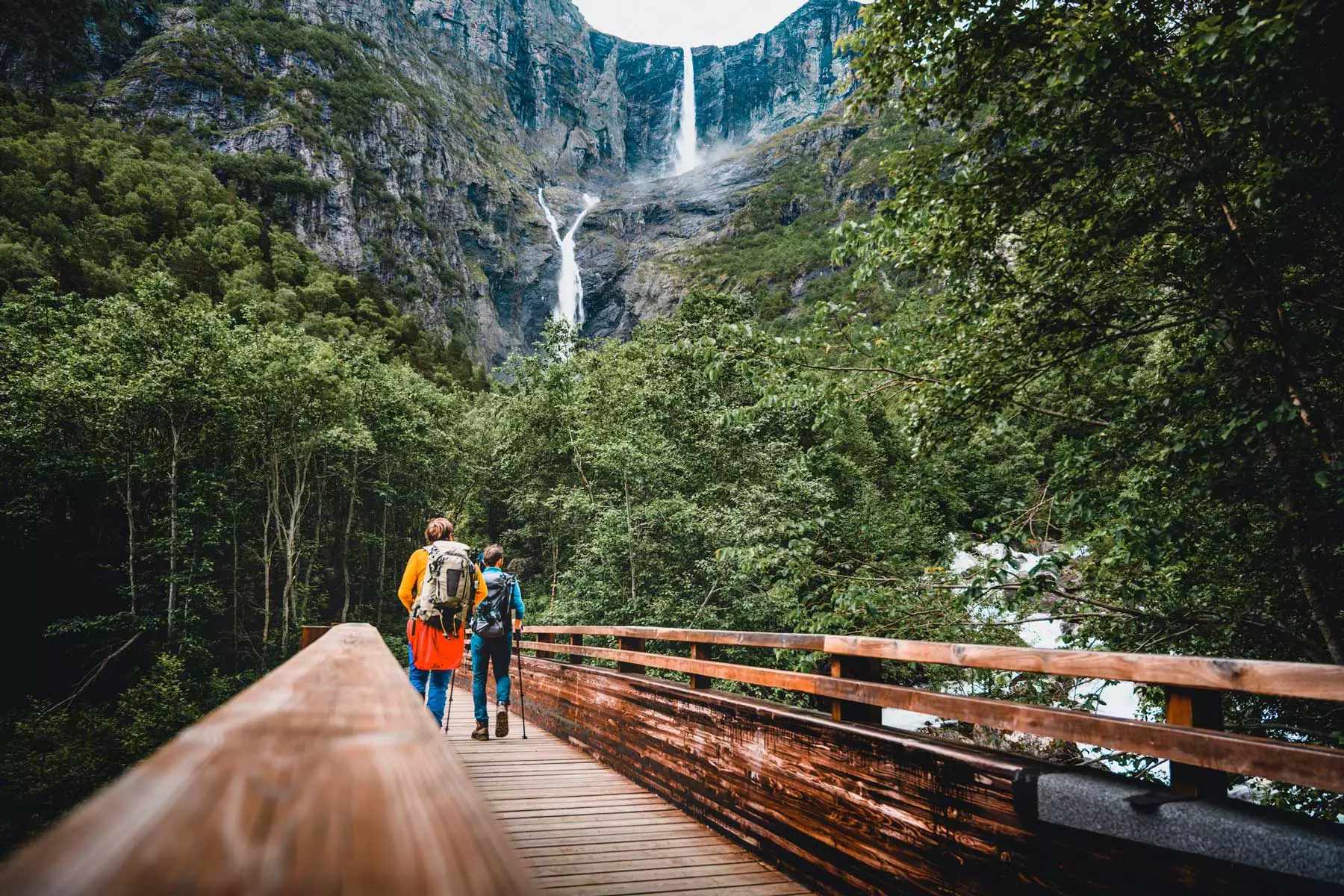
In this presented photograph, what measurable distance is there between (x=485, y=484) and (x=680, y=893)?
85.6 feet

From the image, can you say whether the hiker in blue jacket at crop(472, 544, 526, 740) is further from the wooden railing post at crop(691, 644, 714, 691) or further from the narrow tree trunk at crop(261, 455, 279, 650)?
the narrow tree trunk at crop(261, 455, 279, 650)

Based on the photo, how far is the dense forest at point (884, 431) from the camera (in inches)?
149

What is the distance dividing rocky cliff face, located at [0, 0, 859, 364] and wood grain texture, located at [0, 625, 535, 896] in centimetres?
7937

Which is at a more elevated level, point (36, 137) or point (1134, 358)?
point (36, 137)

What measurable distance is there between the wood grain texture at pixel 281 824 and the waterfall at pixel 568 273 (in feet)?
288

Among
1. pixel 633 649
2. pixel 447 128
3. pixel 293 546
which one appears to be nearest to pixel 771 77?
pixel 447 128

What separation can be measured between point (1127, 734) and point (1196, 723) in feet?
0.61

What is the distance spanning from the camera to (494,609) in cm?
692

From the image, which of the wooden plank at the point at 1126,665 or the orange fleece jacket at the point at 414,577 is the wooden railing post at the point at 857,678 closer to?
the wooden plank at the point at 1126,665

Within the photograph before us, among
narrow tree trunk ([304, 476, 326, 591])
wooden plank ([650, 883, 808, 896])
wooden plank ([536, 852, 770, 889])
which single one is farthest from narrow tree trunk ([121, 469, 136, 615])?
wooden plank ([650, 883, 808, 896])

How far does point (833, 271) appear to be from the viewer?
79188mm

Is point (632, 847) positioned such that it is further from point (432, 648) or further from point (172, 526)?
point (172, 526)

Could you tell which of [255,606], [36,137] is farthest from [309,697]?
[36,137]

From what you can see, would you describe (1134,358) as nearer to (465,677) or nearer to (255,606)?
(465,677)
